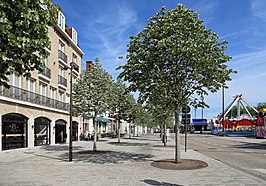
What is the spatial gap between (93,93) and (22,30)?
1412 centimetres

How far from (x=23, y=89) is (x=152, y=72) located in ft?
50.4

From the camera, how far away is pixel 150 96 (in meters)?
13.8

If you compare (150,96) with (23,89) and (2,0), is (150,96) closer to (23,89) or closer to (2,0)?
(2,0)

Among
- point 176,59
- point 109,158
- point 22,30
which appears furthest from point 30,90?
point 22,30

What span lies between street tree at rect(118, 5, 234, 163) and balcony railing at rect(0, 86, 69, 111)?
40.3ft

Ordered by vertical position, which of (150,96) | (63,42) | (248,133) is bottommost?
(248,133)

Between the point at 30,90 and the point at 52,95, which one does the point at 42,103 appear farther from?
the point at 52,95

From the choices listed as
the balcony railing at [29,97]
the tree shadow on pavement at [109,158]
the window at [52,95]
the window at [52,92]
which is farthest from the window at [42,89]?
the tree shadow on pavement at [109,158]

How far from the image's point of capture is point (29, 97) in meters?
25.5

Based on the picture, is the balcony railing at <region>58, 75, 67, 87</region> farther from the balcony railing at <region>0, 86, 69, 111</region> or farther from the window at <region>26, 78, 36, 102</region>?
the window at <region>26, 78, 36, 102</region>

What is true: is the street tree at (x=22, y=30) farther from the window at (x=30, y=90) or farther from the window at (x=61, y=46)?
the window at (x=61, y=46)

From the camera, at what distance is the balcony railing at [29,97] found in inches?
854

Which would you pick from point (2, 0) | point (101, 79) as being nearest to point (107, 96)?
point (101, 79)

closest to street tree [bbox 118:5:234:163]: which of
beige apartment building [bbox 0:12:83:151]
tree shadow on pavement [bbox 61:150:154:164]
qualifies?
tree shadow on pavement [bbox 61:150:154:164]
